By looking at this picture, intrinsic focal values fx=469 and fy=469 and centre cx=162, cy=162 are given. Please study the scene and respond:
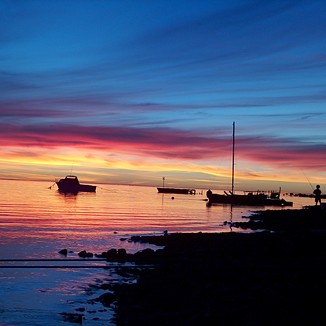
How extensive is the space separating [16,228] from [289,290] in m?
33.8

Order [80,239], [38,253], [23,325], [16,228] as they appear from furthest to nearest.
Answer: [16,228], [80,239], [38,253], [23,325]

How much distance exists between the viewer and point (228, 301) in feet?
36.2

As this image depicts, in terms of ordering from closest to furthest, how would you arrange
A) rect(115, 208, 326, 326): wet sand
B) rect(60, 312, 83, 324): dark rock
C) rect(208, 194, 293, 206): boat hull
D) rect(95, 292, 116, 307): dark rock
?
1. rect(115, 208, 326, 326): wet sand
2. rect(60, 312, 83, 324): dark rock
3. rect(95, 292, 116, 307): dark rock
4. rect(208, 194, 293, 206): boat hull

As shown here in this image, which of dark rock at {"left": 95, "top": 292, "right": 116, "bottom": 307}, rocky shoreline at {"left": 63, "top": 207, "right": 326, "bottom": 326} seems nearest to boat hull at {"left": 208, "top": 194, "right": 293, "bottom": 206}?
rocky shoreline at {"left": 63, "top": 207, "right": 326, "bottom": 326}

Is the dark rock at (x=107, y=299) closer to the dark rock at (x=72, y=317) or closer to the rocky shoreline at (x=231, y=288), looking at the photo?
the rocky shoreline at (x=231, y=288)

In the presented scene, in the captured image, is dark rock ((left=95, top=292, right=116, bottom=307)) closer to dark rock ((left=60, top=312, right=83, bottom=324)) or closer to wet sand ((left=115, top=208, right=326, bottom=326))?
wet sand ((left=115, top=208, right=326, bottom=326))

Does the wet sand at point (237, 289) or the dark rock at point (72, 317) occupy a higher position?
the wet sand at point (237, 289)

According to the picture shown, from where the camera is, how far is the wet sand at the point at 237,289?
9633 millimetres

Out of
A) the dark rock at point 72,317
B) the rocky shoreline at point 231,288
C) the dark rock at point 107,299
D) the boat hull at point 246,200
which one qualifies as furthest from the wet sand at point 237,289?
the boat hull at point 246,200

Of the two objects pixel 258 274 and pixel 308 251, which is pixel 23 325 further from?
pixel 308 251

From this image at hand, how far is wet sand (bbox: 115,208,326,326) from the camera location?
9633mm

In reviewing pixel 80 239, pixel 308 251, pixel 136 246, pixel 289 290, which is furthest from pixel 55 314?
pixel 80 239

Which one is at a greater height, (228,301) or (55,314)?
(228,301)

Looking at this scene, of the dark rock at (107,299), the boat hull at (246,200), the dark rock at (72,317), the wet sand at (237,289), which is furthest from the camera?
the boat hull at (246,200)
